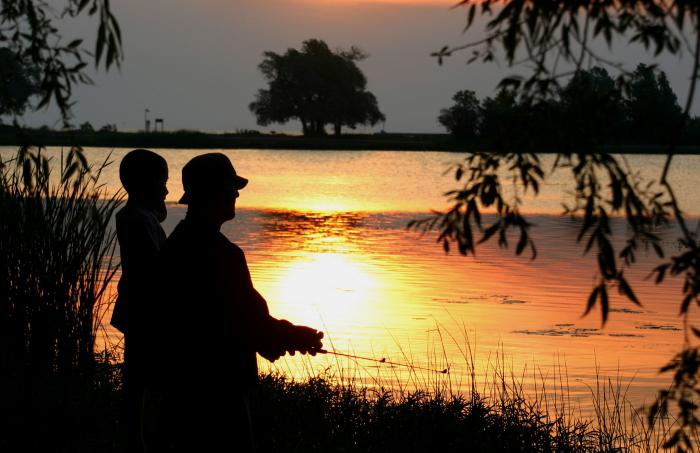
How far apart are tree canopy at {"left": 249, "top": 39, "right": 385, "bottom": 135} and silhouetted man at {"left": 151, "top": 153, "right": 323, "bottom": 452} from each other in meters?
146

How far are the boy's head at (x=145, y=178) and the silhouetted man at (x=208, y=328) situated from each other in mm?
1561

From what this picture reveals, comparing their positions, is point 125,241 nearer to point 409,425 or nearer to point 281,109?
point 409,425

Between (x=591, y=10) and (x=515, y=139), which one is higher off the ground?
(x=591, y=10)

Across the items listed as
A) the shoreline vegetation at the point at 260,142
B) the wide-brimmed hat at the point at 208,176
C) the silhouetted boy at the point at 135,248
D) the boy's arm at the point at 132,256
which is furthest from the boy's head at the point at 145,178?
the shoreline vegetation at the point at 260,142

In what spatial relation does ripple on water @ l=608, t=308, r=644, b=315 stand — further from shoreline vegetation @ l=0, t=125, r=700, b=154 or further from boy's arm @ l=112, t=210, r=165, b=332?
shoreline vegetation @ l=0, t=125, r=700, b=154

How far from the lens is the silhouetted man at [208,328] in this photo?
4695 mm

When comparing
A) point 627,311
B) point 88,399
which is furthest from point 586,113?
point 627,311

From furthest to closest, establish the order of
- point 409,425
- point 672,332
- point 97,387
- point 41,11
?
point 672,332 < point 97,387 < point 409,425 < point 41,11

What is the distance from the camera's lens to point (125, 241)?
6.14 metres

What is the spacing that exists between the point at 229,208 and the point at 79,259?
201 inches

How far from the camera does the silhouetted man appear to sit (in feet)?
15.4

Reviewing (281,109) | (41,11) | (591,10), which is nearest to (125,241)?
(41,11)

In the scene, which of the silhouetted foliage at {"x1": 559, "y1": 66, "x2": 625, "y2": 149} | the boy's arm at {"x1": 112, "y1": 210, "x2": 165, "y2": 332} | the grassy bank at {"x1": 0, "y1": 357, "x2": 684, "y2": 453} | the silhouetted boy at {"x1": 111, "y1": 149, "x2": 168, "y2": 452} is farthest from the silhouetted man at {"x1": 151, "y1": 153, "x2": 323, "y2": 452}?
the grassy bank at {"x1": 0, "y1": 357, "x2": 684, "y2": 453}

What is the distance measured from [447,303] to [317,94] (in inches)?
5302
